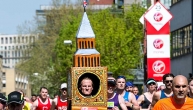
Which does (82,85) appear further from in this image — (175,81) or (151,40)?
(151,40)

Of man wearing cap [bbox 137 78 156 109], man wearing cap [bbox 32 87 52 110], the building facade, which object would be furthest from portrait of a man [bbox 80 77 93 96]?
the building facade

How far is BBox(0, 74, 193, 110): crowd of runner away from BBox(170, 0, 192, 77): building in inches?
1167

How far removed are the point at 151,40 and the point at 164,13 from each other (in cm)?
93

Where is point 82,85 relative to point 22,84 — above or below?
above

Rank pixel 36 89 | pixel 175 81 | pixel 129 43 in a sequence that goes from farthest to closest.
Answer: pixel 36 89 < pixel 129 43 < pixel 175 81

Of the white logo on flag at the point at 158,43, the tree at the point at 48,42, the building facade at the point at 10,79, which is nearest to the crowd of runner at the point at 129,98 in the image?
the white logo on flag at the point at 158,43

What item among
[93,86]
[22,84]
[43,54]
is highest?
[93,86]

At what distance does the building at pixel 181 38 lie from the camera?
54.0 metres

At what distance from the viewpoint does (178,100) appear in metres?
13.0

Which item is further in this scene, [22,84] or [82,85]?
[22,84]

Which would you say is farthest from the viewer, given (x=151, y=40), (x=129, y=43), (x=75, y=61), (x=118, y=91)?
(x=129, y=43)

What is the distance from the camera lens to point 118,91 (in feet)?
66.3

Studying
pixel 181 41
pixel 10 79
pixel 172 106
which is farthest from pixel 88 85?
pixel 10 79

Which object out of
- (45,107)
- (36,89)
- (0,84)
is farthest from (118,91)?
(0,84)
